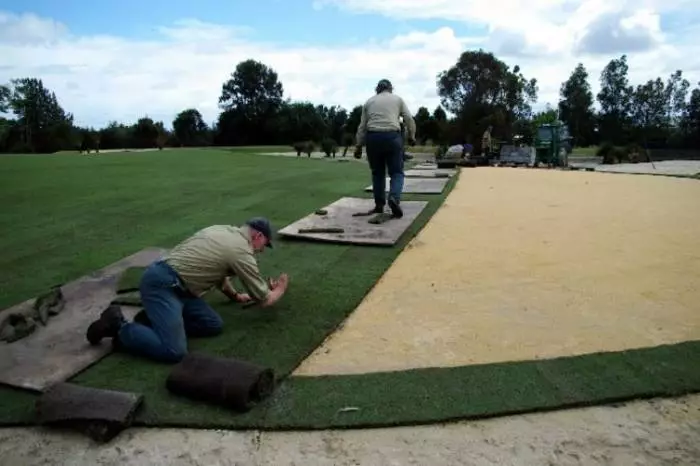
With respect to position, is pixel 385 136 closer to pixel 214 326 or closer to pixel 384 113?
pixel 384 113

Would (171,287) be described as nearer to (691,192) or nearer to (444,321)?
(444,321)

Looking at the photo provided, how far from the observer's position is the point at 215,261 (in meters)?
3.69

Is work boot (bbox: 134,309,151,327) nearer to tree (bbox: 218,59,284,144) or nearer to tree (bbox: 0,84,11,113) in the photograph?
tree (bbox: 0,84,11,113)

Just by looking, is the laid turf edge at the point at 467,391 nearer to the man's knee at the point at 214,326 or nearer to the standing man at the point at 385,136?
the man's knee at the point at 214,326

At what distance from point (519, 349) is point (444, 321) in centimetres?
63

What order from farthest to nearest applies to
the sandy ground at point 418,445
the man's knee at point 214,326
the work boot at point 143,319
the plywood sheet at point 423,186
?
the plywood sheet at point 423,186, the man's knee at point 214,326, the work boot at point 143,319, the sandy ground at point 418,445

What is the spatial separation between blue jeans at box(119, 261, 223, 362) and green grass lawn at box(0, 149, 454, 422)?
A: 0.29 feet

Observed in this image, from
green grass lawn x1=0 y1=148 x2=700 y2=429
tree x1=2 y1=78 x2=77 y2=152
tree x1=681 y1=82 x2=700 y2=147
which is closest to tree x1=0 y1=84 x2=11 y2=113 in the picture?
tree x1=2 y1=78 x2=77 y2=152

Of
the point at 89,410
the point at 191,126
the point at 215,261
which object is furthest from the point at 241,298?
the point at 191,126

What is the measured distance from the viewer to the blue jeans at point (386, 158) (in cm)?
742

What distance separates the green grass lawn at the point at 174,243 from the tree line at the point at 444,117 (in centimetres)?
2097

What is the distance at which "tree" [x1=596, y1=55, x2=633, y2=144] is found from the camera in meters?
50.2

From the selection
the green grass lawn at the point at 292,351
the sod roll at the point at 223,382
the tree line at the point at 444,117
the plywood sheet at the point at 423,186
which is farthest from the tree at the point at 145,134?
the sod roll at the point at 223,382

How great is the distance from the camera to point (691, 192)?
11.1m
